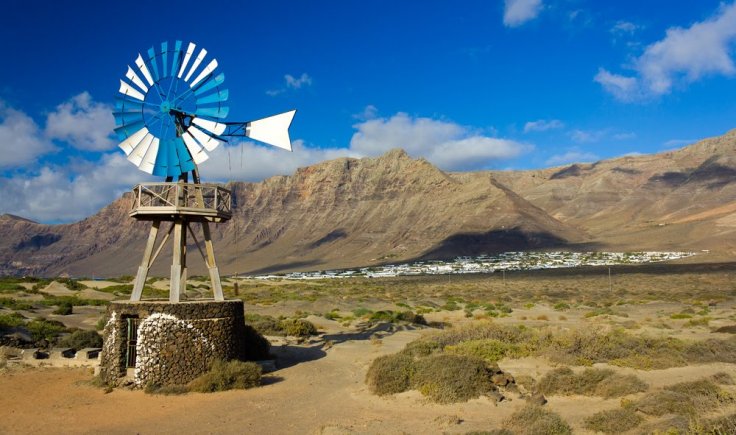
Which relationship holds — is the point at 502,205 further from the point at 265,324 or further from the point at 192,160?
the point at 192,160

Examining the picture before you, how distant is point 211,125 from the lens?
16.7 meters

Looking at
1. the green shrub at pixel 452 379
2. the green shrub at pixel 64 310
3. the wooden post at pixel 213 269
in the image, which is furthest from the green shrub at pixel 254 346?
the green shrub at pixel 64 310

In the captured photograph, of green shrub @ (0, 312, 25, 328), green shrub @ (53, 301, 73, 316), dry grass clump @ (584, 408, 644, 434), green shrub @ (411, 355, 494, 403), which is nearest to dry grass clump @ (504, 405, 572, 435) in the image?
dry grass clump @ (584, 408, 644, 434)

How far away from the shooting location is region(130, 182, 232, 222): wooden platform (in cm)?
1500

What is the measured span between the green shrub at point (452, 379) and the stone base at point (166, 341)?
531 centimetres

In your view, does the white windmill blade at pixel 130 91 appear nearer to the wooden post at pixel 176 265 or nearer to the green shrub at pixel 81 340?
the wooden post at pixel 176 265

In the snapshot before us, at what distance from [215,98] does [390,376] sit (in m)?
9.89

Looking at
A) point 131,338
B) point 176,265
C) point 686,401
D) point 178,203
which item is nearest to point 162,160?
point 178,203

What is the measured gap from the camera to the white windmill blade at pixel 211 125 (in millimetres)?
16656

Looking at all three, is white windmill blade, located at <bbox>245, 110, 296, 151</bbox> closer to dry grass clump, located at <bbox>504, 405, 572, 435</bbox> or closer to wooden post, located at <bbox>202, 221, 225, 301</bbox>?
wooden post, located at <bbox>202, 221, 225, 301</bbox>

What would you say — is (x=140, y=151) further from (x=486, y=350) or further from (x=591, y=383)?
(x=591, y=383)

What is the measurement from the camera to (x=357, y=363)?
58.0 ft

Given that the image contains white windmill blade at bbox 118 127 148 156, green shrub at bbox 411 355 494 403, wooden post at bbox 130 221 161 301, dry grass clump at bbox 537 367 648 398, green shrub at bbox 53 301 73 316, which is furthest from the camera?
green shrub at bbox 53 301 73 316

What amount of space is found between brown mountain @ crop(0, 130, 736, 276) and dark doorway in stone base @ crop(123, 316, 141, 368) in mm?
98142
